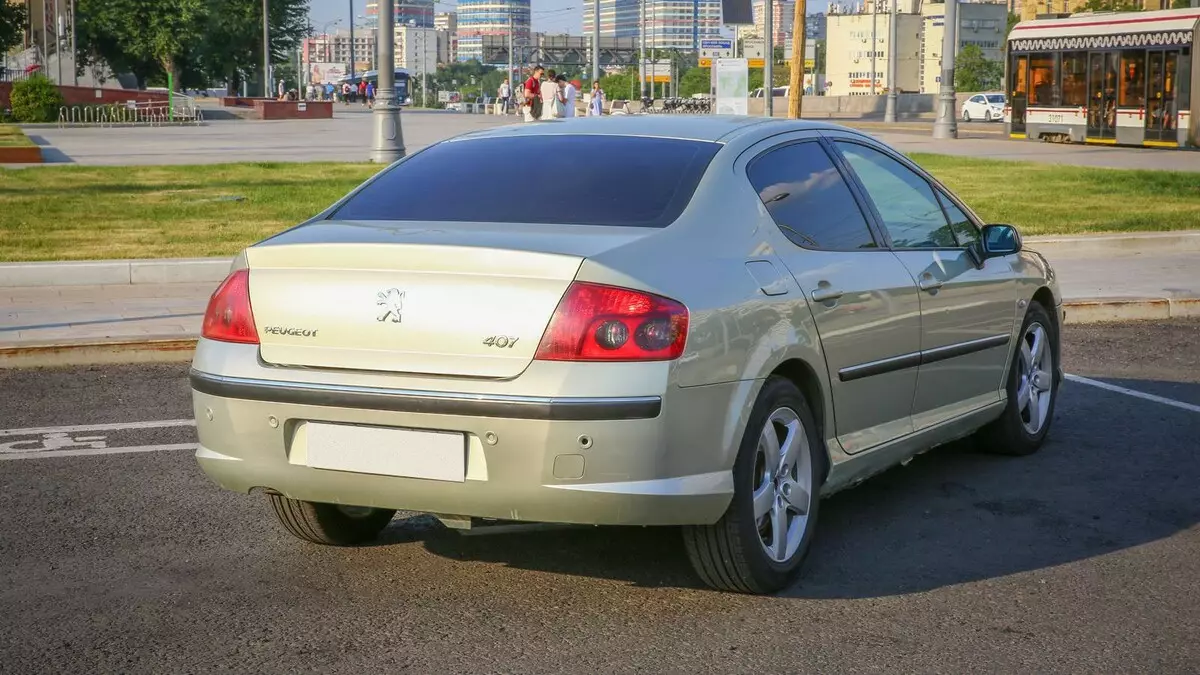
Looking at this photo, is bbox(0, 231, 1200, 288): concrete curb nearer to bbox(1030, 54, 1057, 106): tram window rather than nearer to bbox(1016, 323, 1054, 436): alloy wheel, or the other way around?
bbox(1016, 323, 1054, 436): alloy wheel

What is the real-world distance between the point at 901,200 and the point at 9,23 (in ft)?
213

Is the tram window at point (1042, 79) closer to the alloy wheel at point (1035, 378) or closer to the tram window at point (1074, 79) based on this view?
the tram window at point (1074, 79)

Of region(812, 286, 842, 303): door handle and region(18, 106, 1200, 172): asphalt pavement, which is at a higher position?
region(812, 286, 842, 303): door handle

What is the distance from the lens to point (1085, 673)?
415cm

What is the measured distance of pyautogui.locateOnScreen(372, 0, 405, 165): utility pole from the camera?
2131cm

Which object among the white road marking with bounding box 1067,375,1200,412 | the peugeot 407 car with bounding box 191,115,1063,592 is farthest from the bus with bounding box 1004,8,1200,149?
the peugeot 407 car with bounding box 191,115,1063,592

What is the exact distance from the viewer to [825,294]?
516cm

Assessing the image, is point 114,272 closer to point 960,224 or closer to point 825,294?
point 960,224

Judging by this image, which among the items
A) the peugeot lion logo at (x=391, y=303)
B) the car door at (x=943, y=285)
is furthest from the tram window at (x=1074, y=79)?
the peugeot lion logo at (x=391, y=303)

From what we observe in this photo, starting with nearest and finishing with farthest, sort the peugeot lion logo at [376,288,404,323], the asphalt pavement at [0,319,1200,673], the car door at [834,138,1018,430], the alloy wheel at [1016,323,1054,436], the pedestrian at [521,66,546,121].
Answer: the asphalt pavement at [0,319,1200,673]
the peugeot lion logo at [376,288,404,323]
the car door at [834,138,1018,430]
the alloy wheel at [1016,323,1054,436]
the pedestrian at [521,66,546,121]

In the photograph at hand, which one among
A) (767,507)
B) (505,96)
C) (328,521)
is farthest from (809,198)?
(505,96)

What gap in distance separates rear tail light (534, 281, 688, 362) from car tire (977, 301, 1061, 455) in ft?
9.39

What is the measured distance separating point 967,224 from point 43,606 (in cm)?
397

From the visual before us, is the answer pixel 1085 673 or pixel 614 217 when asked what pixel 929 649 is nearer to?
pixel 1085 673
